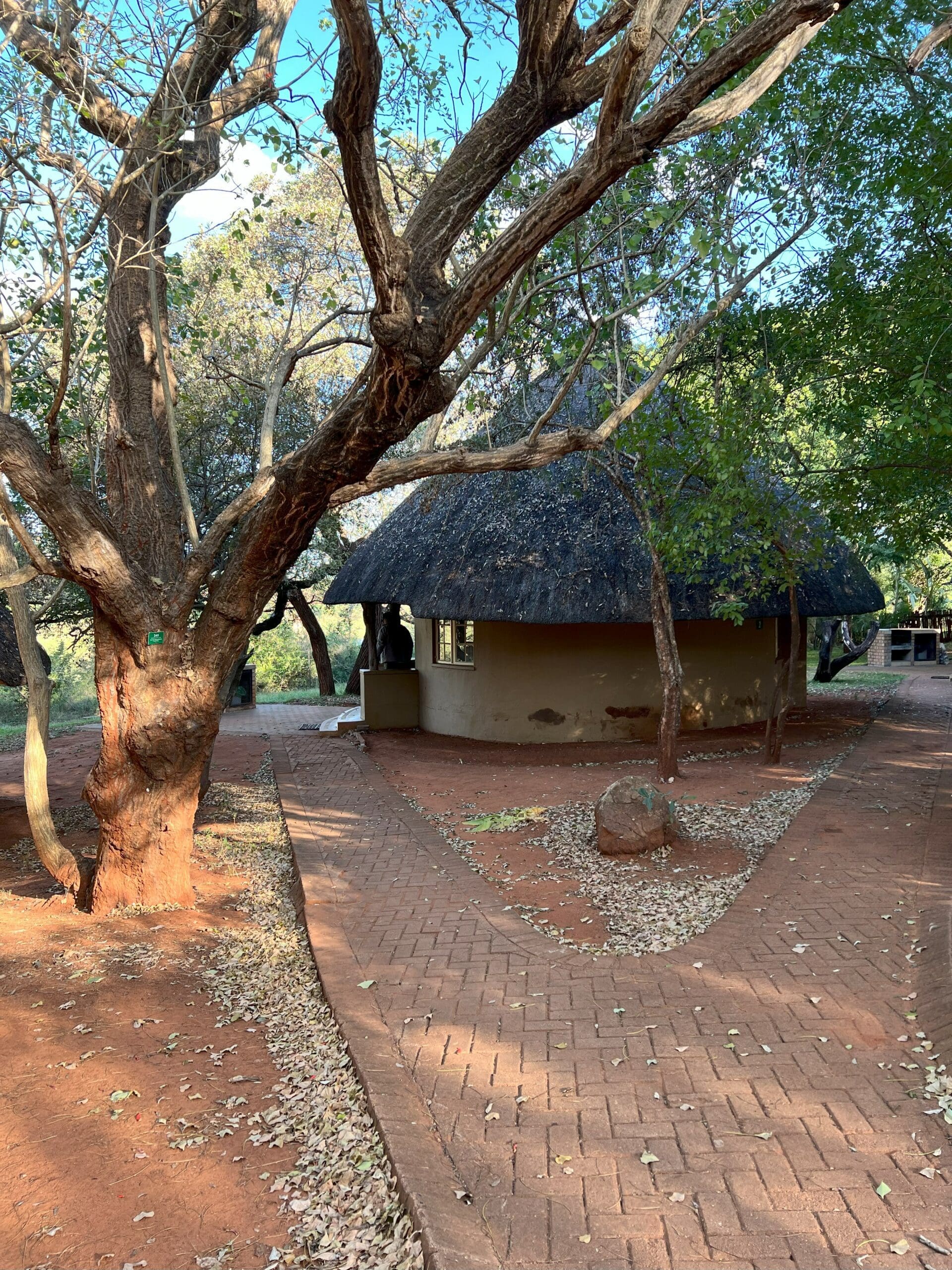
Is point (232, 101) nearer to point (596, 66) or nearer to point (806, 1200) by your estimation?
point (596, 66)

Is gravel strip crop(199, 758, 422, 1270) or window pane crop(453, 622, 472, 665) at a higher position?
window pane crop(453, 622, 472, 665)

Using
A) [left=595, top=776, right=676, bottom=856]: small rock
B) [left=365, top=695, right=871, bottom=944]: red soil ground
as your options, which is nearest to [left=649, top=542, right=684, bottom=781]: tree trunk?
[left=365, top=695, right=871, bottom=944]: red soil ground

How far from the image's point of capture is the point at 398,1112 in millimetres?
3570

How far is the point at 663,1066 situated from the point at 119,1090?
2464 millimetres

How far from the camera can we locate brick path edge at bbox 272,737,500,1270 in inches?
110

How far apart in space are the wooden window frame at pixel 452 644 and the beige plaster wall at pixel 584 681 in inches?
3.0

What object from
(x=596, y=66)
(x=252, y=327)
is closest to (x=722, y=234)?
(x=596, y=66)

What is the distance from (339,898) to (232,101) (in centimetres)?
597

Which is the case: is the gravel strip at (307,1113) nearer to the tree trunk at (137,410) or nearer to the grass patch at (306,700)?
the tree trunk at (137,410)

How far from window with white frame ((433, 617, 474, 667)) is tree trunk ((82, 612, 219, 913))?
24.0 feet

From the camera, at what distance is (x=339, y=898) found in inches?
248

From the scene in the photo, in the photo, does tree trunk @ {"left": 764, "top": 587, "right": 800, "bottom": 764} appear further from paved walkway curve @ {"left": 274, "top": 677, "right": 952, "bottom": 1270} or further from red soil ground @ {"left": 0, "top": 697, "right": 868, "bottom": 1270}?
paved walkway curve @ {"left": 274, "top": 677, "right": 952, "bottom": 1270}

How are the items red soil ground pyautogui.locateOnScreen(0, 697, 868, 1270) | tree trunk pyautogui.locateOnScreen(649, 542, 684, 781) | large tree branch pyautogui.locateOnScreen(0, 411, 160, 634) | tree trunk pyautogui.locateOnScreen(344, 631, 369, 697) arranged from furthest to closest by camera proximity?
tree trunk pyautogui.locateOnScreen(344, 631, 369, 697) → tree trunk pyautogui.locateOnScreen(649, 542, 684, 781) → large tree branch pyautogui.locateOnScreen(0, 411, 160, 634) → red soil ground pyautogui.locateOnScreen(0, 697, 868, 1270)

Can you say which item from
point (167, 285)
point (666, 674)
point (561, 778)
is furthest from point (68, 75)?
point (561, 778)
